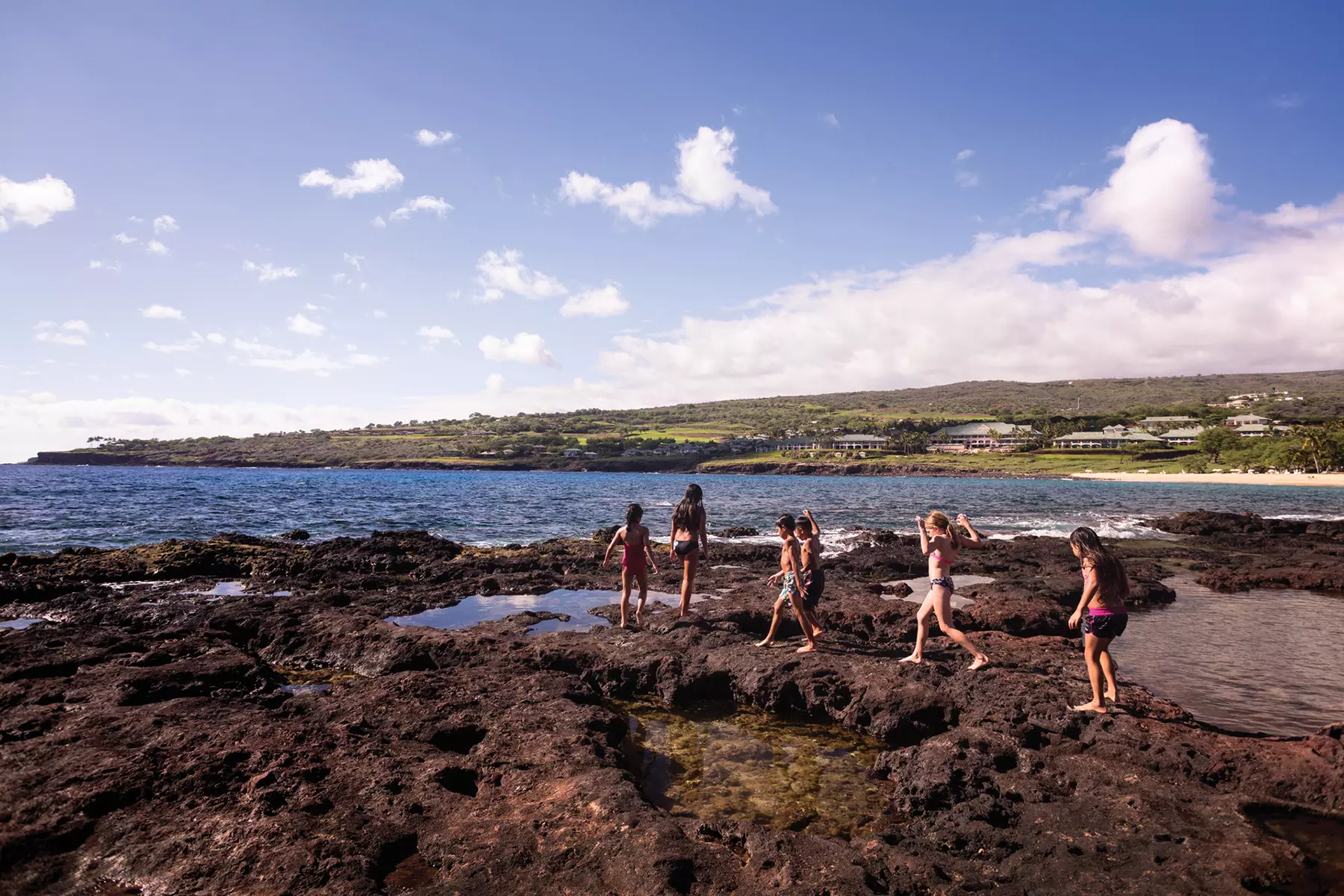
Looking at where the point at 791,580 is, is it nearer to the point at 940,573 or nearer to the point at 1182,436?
the point at 940,573

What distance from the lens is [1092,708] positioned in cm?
740

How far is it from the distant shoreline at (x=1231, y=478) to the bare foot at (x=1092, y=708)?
100 m

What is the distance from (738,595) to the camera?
49.7 feet

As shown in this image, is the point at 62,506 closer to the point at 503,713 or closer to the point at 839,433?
the point at 503,713

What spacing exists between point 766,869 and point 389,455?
175 m

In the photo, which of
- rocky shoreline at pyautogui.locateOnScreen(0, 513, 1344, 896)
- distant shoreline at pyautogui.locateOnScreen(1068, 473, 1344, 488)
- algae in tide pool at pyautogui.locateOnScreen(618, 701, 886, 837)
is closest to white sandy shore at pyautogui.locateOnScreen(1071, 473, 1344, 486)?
distant shoreline at pyautogui.locateOnScreen(1068, 473, 1344, 488)

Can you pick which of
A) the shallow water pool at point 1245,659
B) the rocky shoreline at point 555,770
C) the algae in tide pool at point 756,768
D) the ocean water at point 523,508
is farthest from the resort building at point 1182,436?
the algae in tide pool at point 756,768

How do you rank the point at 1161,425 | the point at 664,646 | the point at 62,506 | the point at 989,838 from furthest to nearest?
the point at 1161,425, the point at 62,506, the point at 664,646, the point at 989,838

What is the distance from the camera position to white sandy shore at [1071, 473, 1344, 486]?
8282cm

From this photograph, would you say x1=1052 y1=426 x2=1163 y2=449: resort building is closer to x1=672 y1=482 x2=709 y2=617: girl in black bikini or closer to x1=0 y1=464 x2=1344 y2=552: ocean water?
x1=0 y1=464 x2=1344 y2=552: ocean water

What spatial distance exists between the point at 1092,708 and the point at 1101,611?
1.15 m

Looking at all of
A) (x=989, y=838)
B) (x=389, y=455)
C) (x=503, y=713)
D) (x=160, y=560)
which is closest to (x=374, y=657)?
(x=503, y=713)

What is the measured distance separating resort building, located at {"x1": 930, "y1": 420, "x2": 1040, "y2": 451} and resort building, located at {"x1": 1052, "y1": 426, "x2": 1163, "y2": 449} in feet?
27.0

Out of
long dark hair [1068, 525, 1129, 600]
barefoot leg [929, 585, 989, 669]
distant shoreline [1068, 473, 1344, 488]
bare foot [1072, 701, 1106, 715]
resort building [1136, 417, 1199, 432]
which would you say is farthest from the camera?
resort building [1136, 417, 1199, 432]
